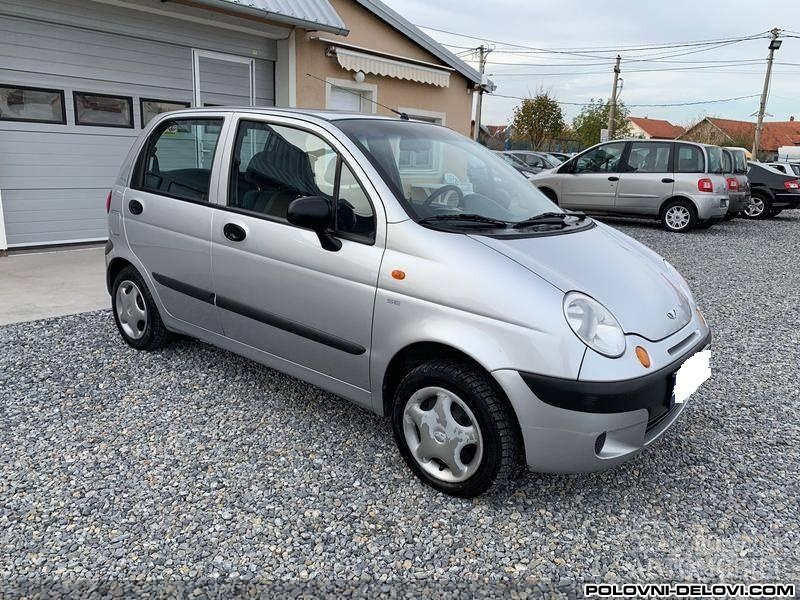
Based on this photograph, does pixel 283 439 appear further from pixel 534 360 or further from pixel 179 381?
pixel 534 360

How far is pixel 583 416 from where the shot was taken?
242 centimetres

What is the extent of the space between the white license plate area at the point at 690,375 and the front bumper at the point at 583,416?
97 mm

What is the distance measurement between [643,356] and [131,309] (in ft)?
11.0

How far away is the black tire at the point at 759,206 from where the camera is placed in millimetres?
15094

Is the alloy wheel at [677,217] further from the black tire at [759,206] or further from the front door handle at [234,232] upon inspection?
the front door handle at [234,232]

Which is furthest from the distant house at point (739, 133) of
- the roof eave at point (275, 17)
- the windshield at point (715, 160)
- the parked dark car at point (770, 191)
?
the roof eave at point (275, 17)

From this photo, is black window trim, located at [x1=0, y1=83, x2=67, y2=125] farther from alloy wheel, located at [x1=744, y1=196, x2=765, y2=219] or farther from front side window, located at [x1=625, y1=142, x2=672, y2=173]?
alloy wheel, located at [x1=744, y1=196, x2=765, y2=219]

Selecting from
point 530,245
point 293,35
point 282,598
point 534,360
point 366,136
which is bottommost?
point 282,598

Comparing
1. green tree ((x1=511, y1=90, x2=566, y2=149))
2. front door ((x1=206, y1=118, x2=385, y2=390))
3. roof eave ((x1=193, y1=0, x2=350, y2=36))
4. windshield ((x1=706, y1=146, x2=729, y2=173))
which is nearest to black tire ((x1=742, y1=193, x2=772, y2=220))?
windshield ((x1=706, y1=146, x2=729, y2=173))

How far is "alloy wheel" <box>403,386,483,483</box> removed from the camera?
8.76 feet

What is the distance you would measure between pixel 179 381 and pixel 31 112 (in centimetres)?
483

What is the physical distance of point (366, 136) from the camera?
3230mm

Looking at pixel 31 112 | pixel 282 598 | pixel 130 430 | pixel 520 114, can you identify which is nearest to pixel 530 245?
pixel 282 598

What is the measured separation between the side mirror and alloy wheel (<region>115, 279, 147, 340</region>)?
182 cm
